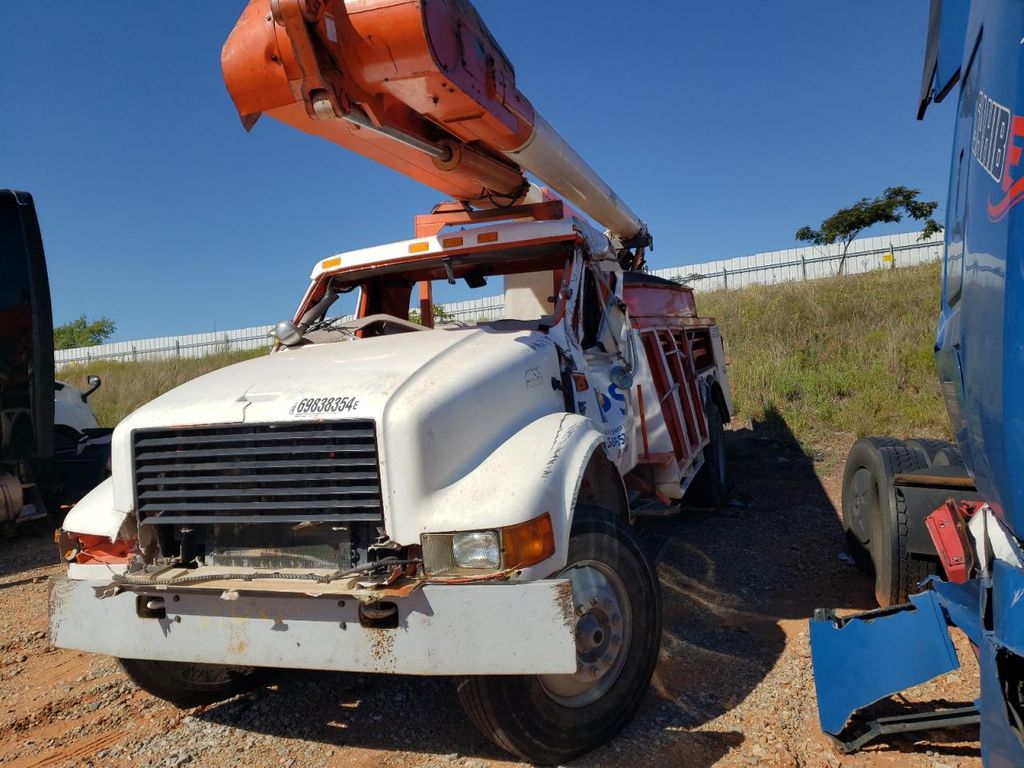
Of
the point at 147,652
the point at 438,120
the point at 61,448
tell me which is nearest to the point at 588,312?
the point at 438,120

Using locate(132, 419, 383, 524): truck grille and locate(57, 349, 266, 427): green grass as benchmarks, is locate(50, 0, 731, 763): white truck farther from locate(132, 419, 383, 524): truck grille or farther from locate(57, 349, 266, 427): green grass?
locate(57, 349, 266, 427): green grass

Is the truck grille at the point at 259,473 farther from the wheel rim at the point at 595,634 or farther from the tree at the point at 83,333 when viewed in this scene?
the tree at the point at 83,333

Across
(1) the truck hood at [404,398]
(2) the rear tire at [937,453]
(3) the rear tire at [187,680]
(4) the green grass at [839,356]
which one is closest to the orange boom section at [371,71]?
(1) the truck hood at [404,398]

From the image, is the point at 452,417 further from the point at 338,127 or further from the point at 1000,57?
the point at 1000,57

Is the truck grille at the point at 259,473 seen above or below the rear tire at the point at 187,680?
above

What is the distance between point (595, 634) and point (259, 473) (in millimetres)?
1472

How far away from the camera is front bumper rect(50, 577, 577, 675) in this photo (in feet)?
8.25

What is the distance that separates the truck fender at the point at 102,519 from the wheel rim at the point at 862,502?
4170 mm

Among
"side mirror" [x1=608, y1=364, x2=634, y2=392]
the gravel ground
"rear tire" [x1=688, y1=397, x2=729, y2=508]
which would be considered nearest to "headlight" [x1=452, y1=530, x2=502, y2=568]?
the gravel ground

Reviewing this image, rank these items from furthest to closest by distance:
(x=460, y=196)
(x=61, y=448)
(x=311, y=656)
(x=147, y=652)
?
(x=61, y=448) → (x=460, y=196) → (x=147, y=652) → (x=311, y=656)

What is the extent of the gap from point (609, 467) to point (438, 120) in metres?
1.84

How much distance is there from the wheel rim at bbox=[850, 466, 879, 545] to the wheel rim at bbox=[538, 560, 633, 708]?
7.95 feet

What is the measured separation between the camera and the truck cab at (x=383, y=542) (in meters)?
2.62

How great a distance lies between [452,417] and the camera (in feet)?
9.77
